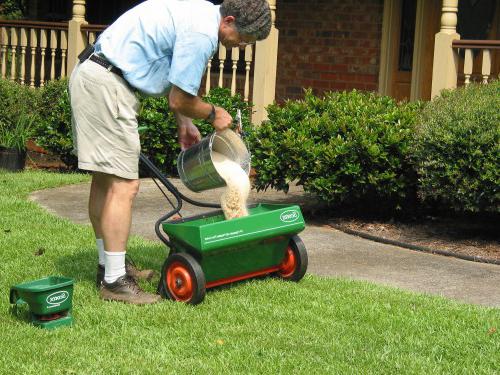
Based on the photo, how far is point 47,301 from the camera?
515cm

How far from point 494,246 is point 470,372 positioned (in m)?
3.50

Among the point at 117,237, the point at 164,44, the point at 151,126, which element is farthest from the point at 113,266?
the point at 151,126

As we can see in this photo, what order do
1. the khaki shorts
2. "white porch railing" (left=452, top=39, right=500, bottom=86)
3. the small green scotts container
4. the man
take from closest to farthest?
the small green scotts container
the man
the khaki shorts
"white porch railing" (left=452, top=39, right=500, bottom=86)

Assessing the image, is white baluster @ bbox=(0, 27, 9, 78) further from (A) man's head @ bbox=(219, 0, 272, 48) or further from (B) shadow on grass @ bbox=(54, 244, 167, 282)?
(A) man's head @ bbox=(219, 0, 272, 48)

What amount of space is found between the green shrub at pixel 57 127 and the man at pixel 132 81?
575 cm

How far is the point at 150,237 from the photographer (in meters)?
7.95

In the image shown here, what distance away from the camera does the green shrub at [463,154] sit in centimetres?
760

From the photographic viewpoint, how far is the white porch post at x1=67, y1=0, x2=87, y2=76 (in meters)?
12.9

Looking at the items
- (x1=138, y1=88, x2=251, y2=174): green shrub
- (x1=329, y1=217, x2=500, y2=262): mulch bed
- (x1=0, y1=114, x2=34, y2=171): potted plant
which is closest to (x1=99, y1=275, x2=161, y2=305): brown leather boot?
(x1=329, y1=217, x2=500, y2=262): mulch bed

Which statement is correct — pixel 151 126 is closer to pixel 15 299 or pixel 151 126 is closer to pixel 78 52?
pixel 78 52

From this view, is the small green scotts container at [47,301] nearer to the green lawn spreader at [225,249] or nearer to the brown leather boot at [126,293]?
the brown leather boot at [126,293]

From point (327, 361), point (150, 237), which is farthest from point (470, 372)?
point (150, 237)

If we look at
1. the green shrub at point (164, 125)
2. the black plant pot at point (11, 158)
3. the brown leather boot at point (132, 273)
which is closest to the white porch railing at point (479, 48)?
the green shrub at point (164, 125)

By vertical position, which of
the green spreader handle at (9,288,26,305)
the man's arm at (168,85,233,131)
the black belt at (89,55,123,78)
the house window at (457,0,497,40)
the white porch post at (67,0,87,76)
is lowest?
the green spreader handle at (9,288,26,305)
